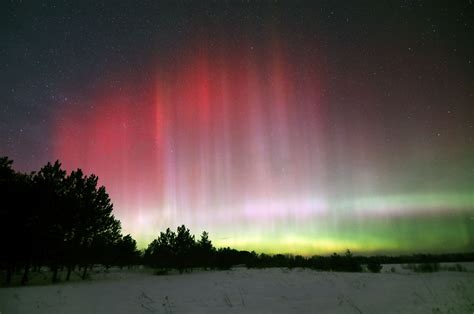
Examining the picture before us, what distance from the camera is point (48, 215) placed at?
32.6 m

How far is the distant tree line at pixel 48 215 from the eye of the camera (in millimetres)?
30766

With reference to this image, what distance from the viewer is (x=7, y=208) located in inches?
1184

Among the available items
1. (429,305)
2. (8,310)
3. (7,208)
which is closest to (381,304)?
(429,305)

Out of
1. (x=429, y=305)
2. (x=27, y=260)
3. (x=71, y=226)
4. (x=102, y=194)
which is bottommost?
(x=429, y=305)

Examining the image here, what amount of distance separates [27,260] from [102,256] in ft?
88.3

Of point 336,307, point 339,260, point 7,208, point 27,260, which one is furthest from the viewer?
point 339,260

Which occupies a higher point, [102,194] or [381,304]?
[102,194]

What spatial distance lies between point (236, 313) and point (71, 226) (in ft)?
102

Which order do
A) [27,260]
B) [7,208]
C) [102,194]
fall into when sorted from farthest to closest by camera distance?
[102,194], [27,260], [7,208]

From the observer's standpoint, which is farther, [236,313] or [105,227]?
[105,227]

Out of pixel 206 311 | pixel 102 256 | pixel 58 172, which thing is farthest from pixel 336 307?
pixel 102 256

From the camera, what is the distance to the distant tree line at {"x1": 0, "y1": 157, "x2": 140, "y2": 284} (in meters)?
30.8

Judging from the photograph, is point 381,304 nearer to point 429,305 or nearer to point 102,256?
point 429,305

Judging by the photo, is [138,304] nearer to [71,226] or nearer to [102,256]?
[71,226]
